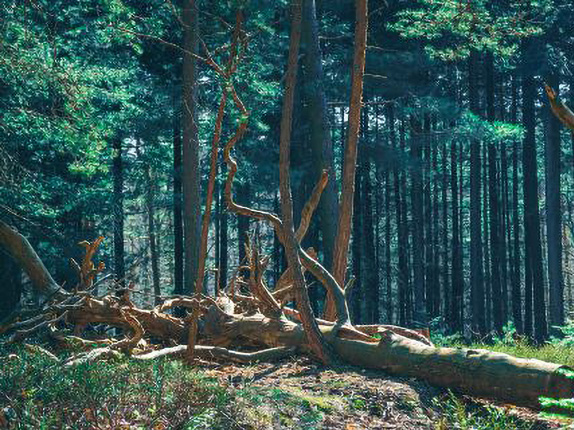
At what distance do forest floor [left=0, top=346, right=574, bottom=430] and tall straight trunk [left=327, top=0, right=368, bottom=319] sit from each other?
322 centimetres

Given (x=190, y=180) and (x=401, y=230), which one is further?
(x=401, y=230)

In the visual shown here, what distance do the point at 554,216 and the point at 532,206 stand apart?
909 mm

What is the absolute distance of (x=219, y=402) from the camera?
5.80 metres

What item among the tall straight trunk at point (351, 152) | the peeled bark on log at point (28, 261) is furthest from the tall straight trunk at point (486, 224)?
the peeled bark on log at point (28, 261)

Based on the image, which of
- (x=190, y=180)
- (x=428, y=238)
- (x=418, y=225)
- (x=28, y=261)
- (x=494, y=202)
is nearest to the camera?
(x=28, y=261)

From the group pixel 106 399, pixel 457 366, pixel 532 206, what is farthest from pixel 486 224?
pixel 106 399

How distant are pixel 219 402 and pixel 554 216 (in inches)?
863

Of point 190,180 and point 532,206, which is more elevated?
point 190,180

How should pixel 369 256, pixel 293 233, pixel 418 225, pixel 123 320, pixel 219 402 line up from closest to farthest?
pixel 219 402 → pixel 293 233 → pixel 123 320 → pixel 418 225 → pixel 369 256

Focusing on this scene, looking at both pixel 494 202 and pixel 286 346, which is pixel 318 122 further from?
pixel 494 202

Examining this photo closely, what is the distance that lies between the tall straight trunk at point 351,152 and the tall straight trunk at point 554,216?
15519mm

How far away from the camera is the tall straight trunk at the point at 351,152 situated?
11000 millimetres

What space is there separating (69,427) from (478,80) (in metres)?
26.3

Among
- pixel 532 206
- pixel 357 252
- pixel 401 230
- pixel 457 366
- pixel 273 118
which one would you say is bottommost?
pixel 457 366
